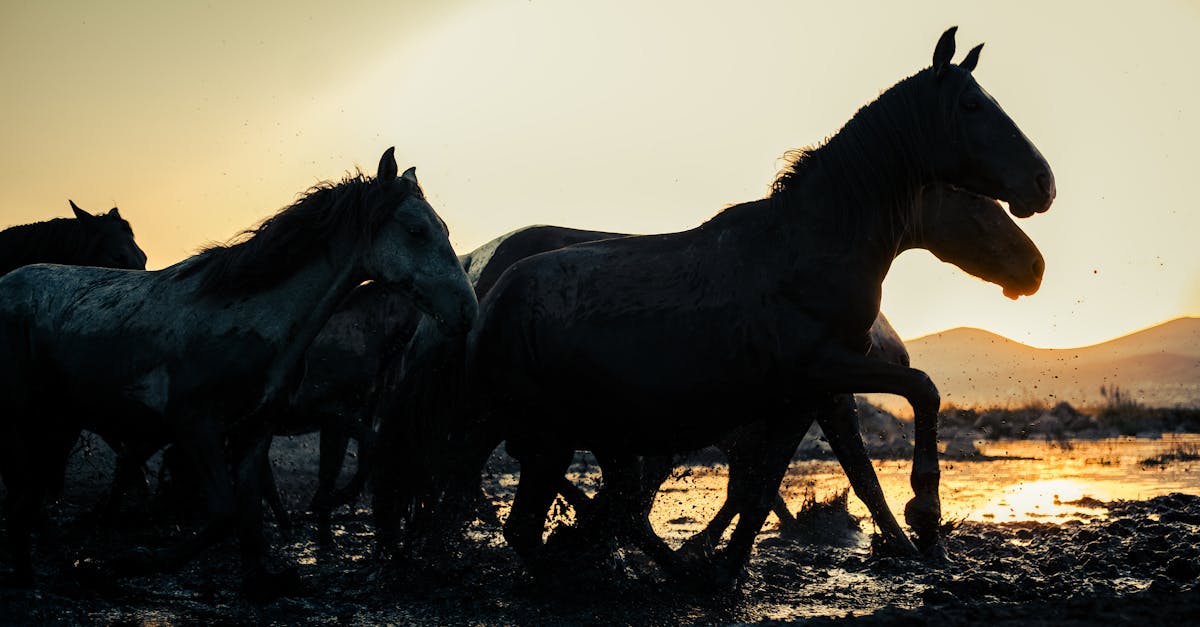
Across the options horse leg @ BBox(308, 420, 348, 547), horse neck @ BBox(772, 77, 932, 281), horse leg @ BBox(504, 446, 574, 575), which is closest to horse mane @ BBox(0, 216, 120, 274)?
horse leg @ BBox(308, 420, 348, 547)

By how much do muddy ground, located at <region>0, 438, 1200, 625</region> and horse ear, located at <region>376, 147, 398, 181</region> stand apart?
210 cm

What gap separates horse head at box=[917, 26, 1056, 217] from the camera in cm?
549

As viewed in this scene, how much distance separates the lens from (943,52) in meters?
5.61

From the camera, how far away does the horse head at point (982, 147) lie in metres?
5.49

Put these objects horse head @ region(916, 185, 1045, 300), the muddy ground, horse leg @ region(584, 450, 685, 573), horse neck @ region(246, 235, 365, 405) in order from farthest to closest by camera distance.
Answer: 1. horse head @ region(916, 185, 1045, 300)
2. horse leg @ region(584, 450, 685, 573)
3. horse neck @ region(246, 235, 365, 405)
4. the muddy ground

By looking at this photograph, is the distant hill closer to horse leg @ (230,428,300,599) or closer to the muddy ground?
the muddy ground

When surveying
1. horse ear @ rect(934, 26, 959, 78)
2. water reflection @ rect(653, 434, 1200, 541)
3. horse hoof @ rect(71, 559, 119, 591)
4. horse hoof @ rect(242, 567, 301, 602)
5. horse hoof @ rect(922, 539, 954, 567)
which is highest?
horse ear @ rect(934, 26, 959, 78)

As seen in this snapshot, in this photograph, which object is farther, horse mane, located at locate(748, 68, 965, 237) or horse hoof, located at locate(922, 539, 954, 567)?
horse hoof, located at locate(922, 539, 954, 567)

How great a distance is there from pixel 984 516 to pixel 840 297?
4588mm

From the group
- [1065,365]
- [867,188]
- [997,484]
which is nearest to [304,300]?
[867,188]

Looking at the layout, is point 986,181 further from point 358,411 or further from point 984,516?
point 358,411

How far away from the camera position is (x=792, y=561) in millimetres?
7223

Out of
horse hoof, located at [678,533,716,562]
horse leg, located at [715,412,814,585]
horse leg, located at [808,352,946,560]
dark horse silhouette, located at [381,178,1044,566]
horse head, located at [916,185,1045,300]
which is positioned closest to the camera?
horse leg, located at [808,352,946,560]

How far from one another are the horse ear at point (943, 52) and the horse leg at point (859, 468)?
2532mm
